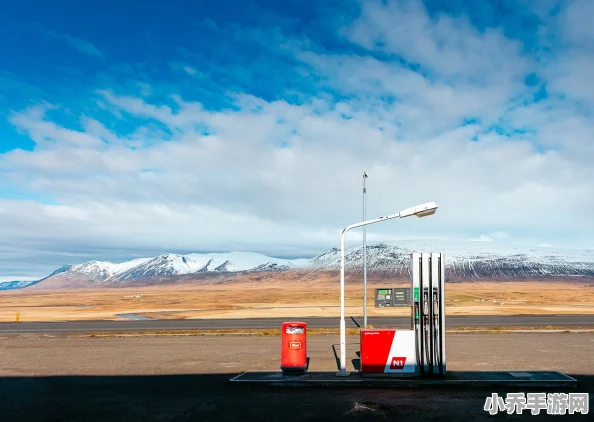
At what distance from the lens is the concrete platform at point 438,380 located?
13742 millimetres

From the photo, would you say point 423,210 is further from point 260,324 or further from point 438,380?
point 260,324

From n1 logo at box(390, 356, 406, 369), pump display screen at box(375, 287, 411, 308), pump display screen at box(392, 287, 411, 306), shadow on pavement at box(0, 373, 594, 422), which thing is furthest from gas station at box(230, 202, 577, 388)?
pump display screen at box(392, 287, 411, 306)

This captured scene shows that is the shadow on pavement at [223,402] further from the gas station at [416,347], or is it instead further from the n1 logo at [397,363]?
the n1 logo at [397,363]

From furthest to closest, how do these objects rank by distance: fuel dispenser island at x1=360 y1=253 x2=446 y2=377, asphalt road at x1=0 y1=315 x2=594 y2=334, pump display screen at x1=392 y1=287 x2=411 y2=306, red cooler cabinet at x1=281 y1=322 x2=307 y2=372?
asphalt road at x1=0 y1=315 x2=594 y2=334 → pump display screen at x1=392 y1=287 x2=411 y2=306 → red cooler cabinet at x1=281 y1=322 x2=307 y2=372 → fuel dispenser island at x1=360 y1=253 x2=446 y2=377

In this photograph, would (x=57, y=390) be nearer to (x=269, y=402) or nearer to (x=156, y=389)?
(x=156, y=389)

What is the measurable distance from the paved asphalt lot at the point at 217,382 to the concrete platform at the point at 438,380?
1.55ft

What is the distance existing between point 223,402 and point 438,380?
6352 mm

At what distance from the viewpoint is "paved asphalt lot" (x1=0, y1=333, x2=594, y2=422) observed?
37.0 ft

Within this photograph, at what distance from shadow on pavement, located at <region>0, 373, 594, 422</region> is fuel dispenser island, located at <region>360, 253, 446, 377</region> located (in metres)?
1.31

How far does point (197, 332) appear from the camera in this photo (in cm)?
3075

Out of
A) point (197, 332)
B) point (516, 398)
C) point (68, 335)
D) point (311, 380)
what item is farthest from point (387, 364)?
point (68, 335)

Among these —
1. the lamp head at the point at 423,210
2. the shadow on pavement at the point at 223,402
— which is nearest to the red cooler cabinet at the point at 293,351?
the shadow on pavement at the point at 223,402

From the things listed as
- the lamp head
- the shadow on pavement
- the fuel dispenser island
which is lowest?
the shadow on pavement

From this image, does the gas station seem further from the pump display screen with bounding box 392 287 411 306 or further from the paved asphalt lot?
the pump display screen with bounding box 392 287 411 306
